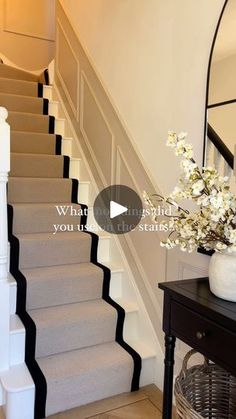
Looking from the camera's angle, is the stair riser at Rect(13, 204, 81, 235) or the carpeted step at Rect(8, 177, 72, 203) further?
the carpeted step at Rect(8, 177, 72, 203)

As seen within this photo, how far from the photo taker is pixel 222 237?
1226 mm

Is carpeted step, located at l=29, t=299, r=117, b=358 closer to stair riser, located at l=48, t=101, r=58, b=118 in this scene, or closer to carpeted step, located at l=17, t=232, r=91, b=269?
carpeted step, located at l=17, t=232, r=91, b=269

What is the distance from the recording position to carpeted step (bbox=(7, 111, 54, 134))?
Answer: 3.33 metres

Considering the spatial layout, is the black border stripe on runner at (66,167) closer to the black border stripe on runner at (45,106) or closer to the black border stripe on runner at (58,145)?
the black border stripe on runner at (58,145)

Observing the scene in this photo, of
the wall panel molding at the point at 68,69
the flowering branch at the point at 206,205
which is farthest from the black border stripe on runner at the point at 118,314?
the wall panel molding at the point at 68,69

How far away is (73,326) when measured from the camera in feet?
6.92

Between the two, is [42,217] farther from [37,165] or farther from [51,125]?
[51,125]

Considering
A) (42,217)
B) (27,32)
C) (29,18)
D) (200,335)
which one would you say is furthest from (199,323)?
(29,18)

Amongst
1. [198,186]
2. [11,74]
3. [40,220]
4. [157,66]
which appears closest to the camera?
[198,186]

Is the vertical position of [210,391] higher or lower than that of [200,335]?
lower

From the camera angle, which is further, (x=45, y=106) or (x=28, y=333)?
(x=45, y=106)

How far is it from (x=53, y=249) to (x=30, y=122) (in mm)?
1548

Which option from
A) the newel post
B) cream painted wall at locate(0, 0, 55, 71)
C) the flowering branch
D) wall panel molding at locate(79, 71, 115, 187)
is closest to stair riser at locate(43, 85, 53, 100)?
wall panel molding at locate(79, 71, 115, 187)

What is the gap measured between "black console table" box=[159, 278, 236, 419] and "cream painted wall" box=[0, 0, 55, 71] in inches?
177
